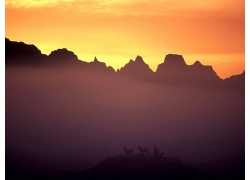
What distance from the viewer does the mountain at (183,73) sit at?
32.8ft

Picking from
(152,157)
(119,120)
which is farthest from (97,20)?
(152,157)

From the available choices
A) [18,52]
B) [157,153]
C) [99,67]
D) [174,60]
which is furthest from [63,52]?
[157,153]

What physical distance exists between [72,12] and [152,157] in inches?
156

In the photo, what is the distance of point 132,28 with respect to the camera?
9.87 metres

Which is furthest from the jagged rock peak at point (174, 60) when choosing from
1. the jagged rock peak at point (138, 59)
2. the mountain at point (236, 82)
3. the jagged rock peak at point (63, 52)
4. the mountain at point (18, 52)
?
the mountain at point (18, 52)

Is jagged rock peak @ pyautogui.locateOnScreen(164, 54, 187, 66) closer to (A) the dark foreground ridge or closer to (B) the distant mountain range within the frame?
(B) the distant mountain range

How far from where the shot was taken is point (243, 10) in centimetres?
998

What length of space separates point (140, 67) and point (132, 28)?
3.14 feet

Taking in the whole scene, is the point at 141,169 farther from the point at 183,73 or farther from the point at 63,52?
the point at 63,52

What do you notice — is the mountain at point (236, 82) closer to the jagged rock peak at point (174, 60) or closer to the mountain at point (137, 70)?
the jagged rock peak at point (174, 60)

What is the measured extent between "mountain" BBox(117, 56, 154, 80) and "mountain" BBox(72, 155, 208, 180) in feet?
6.42

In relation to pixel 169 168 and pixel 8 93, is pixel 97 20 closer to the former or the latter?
pixel 8 93

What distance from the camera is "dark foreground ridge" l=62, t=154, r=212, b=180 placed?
9664 mm

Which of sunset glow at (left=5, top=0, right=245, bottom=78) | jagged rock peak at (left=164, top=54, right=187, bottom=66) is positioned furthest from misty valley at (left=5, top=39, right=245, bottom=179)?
sunset glow at (left=5, top=0, right=245, bottom=78)
